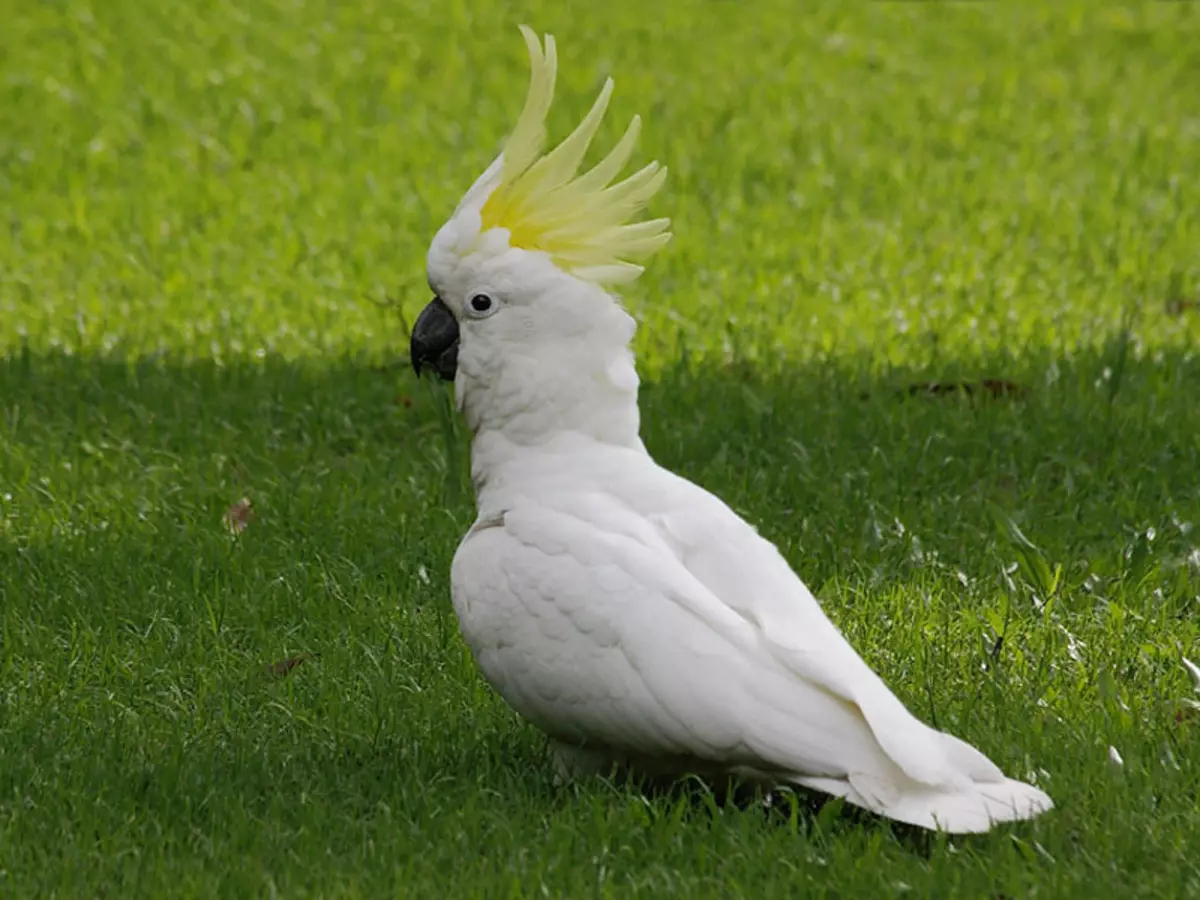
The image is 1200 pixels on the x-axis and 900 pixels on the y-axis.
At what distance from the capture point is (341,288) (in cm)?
698

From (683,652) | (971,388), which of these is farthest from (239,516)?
(971,388)

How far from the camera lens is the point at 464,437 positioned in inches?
216

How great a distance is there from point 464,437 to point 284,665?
1.55 meters

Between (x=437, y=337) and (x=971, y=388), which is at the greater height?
(x=437, y=337)

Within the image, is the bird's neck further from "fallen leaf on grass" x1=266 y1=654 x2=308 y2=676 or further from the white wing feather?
"fallen leaf on grass" x1=266 y1=654 x2=308 y2=676

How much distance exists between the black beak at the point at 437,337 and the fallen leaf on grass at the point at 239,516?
4.40 feet

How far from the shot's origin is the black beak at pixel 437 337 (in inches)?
141

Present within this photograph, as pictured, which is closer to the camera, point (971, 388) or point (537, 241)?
point (537, 241)

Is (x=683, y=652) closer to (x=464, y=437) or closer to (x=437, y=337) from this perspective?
(x=437, y=337)

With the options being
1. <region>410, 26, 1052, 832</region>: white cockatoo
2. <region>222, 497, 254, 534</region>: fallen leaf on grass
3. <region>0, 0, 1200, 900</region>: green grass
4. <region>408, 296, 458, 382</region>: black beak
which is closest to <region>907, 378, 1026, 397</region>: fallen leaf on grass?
<region>0, 0, 1200, 900</region>: green grass

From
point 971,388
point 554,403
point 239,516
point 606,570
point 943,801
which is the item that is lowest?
point 239,516

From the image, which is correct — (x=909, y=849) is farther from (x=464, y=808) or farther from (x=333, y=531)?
(x=333, y=531)

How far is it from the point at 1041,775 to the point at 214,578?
6.66ft

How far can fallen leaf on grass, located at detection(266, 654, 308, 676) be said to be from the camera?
4012 mm
